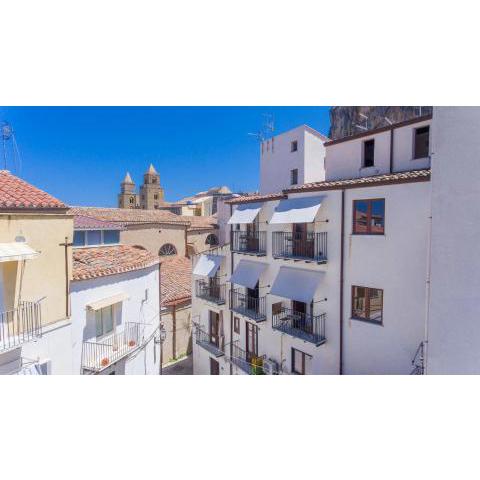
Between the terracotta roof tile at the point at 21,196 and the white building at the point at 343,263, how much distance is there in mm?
3718

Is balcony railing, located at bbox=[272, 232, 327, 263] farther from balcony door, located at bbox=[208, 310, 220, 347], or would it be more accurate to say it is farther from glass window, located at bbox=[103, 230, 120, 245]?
balcony door, located at bbox=[208, 310, 220, 347]

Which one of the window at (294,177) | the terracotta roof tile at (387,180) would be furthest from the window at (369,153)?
the window at (294,177)

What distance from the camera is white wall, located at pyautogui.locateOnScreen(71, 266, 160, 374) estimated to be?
14.0 feet

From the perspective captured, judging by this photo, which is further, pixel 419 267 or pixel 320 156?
pixel 320 156

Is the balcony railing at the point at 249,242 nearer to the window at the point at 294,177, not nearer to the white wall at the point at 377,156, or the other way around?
the white wall at the point at 377,156

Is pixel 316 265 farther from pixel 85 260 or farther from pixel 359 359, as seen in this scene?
pixel 85 260

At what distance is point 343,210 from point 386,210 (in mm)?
722

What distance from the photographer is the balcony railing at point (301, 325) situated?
17.0 feet

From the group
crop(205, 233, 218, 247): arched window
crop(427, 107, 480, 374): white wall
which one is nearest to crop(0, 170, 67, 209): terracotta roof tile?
crop(427, 107, 480, 374): white wall

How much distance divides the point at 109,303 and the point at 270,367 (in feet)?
12.9

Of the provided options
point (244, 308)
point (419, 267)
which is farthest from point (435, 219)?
point (244, 308)

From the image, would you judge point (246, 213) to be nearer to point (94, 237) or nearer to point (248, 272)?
point (248, 272)

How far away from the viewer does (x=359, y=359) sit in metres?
4.74

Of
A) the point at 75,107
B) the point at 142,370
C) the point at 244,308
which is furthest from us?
the point at 244,308
